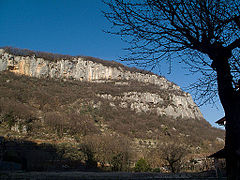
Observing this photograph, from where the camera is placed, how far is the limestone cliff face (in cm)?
5925

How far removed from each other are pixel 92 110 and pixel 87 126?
15.0 meters

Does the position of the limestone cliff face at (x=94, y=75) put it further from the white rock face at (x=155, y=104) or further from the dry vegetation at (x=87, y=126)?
the dry vegetation at (x=87, y=126)

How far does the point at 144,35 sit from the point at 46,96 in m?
41.2

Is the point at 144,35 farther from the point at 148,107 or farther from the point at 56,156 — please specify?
the point at 148,107

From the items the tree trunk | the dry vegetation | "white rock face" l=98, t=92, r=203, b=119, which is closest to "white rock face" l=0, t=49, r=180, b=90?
the dry vegetation

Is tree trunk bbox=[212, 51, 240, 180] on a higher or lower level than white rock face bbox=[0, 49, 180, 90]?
lower

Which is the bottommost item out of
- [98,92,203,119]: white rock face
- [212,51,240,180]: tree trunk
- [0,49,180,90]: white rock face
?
[212,51,240,180]: tree trunk

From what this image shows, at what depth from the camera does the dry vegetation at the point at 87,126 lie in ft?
49.7

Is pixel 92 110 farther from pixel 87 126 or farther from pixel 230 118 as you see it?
pixel 230 118

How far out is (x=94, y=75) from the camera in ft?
235

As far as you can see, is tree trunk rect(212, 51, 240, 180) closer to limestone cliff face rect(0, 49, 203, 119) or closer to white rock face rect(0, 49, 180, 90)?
limestone cliff face rect(0, 49, 203, 119)

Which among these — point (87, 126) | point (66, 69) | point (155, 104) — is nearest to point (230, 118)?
point (87, 126)

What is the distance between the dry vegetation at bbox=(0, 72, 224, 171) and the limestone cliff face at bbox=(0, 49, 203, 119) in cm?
373

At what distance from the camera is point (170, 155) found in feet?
48.3
